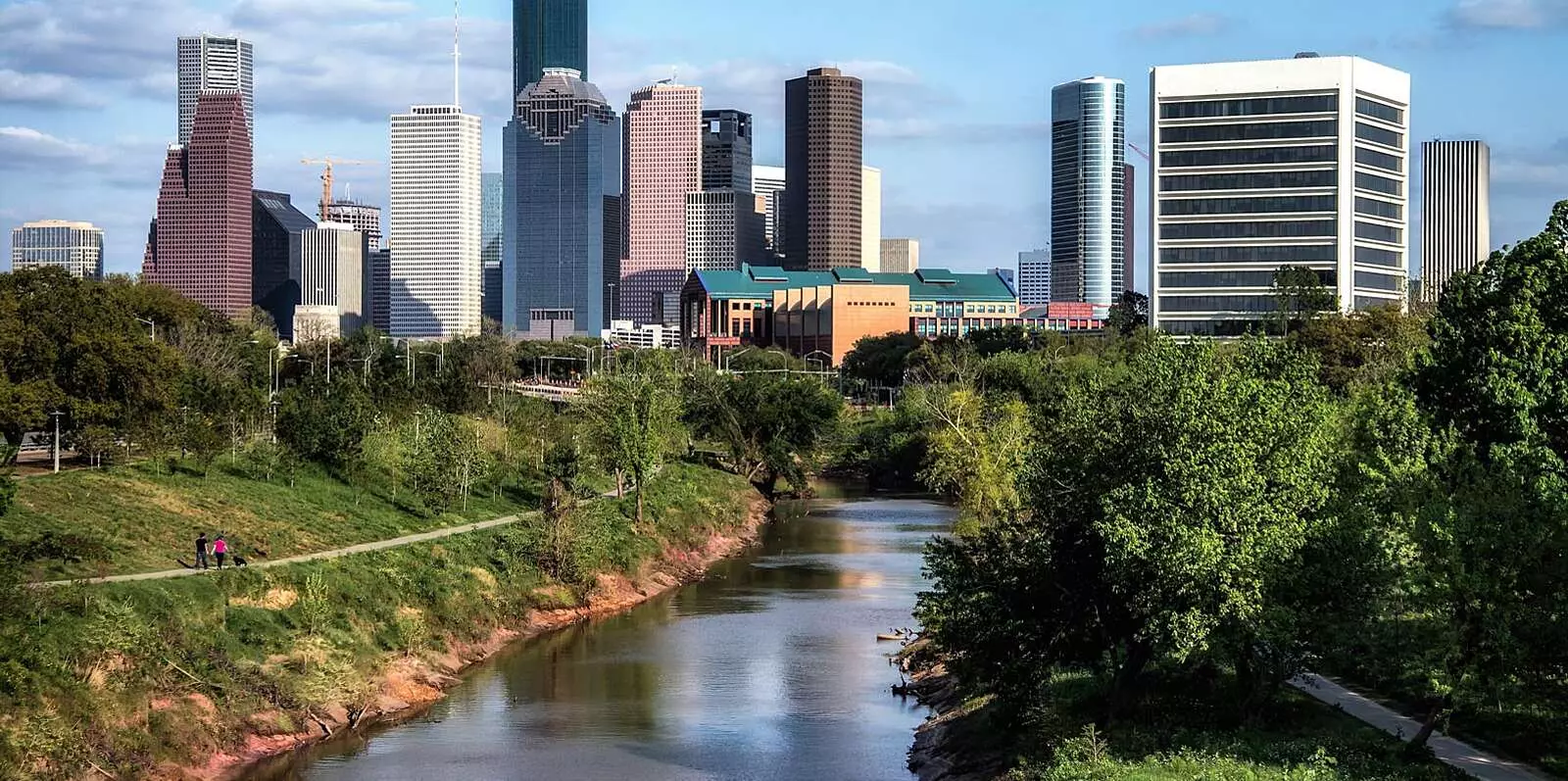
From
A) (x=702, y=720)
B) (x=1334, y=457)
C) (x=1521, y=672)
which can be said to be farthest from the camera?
(x=702, y=720)

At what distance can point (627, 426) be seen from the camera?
111 metres

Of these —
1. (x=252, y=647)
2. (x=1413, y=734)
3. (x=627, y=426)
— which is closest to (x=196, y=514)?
(x=252, y=647)

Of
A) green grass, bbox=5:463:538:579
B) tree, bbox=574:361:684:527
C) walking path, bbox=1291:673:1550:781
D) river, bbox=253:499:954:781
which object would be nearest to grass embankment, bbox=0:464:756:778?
green grass, bbox=5:463:538:579

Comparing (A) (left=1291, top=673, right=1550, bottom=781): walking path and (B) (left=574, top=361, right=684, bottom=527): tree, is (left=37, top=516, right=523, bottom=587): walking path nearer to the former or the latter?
(B) (left=574, top=361, right=684, bottom=527): tree

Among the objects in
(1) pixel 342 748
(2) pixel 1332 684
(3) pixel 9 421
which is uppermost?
(3) pixel 9 421

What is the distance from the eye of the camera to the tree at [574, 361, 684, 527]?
110812mm

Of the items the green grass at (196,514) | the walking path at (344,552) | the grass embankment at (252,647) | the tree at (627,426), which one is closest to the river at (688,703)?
the grass embankment at (252,647)

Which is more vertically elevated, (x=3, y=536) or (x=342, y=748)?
(x=3, y=536)

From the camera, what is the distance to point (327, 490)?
95.6 m

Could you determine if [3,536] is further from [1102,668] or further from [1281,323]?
[1281,323]

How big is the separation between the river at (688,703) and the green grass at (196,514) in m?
13.3

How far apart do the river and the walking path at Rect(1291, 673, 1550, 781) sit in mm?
13016

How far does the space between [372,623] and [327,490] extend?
2692 centimetres

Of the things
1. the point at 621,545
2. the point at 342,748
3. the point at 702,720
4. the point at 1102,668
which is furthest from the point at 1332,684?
the point at 621,545
